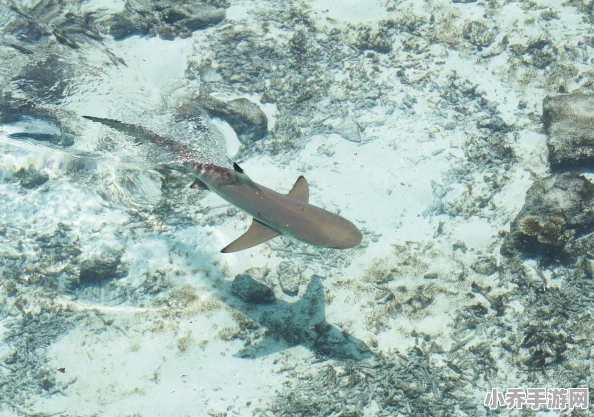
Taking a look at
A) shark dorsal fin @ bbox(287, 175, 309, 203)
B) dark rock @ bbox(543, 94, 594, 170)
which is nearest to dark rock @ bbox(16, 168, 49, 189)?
shark dorsal fin @ bbox(287, 175, 309, 203)

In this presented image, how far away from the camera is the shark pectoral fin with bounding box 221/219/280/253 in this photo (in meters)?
5.12

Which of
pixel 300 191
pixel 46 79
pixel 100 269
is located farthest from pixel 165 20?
pixel 300 191

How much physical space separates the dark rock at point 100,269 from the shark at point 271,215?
80.1 inches

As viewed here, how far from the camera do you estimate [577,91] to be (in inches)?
298

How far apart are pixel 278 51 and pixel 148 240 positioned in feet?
16.9

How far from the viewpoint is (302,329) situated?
223 inches

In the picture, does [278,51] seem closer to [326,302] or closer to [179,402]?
[326,302]

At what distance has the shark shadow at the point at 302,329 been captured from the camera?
5.43 metres

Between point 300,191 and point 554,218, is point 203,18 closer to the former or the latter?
point 300,191

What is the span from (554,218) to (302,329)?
369 centimetres

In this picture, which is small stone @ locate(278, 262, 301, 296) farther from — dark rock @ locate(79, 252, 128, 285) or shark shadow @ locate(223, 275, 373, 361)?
dark rock @ locate(79, 252, 128, 285)

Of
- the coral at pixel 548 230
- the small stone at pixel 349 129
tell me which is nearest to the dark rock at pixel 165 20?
the small stone at pixel 349 129

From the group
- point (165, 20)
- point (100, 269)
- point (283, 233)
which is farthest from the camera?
point (165, 20)

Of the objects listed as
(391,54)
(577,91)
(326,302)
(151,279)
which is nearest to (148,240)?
(151,279)
